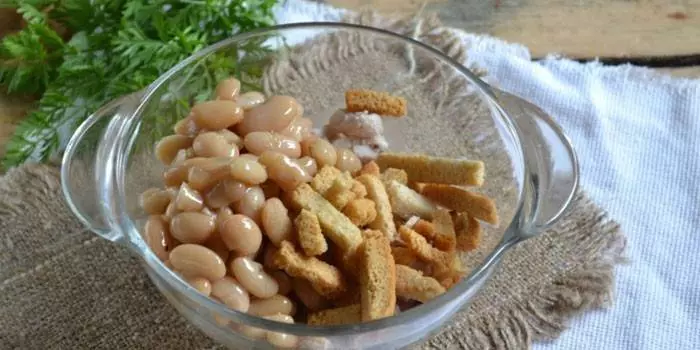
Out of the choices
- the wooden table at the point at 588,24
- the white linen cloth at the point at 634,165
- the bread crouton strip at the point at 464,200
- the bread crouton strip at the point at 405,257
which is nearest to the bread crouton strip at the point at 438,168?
the bread crouton strip at the point at 464,200

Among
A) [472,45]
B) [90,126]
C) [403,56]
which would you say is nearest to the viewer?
[90,126]

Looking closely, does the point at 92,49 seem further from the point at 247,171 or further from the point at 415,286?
the point at 415,286

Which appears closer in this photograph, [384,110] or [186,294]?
[186,294]

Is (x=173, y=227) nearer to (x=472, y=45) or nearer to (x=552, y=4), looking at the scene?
(x=472, y=45)

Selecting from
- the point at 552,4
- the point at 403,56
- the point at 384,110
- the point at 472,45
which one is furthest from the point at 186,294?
the point at 552,4

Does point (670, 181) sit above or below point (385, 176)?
below

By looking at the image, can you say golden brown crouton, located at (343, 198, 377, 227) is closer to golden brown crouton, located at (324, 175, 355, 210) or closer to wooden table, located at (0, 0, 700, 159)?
golden brown crouton, located at (324, 175, 355, 210)

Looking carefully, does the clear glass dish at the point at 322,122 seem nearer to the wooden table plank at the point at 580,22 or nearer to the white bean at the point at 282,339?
the white bean at the point at 282,339
